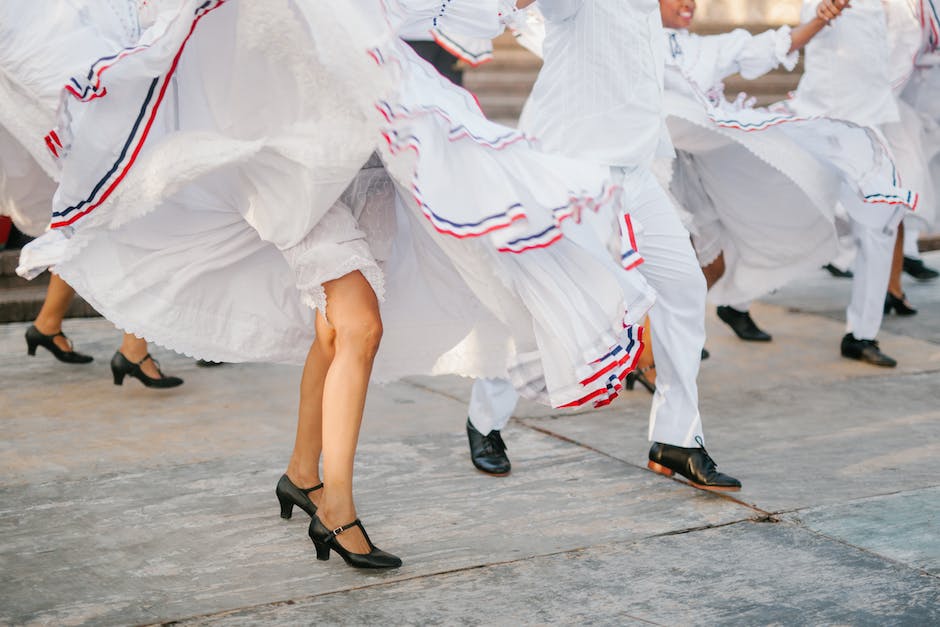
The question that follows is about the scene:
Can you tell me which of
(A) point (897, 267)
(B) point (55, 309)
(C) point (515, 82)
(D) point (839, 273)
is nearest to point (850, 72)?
(A) point (897, 267)

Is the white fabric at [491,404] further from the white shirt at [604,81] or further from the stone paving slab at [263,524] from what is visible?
the white shirt at [604,81]

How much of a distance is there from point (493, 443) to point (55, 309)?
8.01 ft

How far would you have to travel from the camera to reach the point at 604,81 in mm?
3852

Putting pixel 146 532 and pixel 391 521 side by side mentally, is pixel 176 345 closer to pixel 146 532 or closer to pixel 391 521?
pixel 146 532

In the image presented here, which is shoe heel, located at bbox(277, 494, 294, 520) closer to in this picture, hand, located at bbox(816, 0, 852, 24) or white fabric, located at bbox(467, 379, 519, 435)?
white fabric, located at bbox(467, 379, 519, 435)

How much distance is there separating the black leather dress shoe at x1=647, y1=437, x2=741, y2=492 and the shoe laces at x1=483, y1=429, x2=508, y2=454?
0.53 meters

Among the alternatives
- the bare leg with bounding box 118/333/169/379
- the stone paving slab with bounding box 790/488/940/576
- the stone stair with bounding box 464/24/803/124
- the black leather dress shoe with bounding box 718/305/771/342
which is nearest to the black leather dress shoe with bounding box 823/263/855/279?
the black leather dress shoe with bounding box 718/305/771/342

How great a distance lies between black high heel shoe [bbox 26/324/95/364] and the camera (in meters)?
6.00

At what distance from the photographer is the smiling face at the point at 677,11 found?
197 inches

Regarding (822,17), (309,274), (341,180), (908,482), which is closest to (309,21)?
(341,180)

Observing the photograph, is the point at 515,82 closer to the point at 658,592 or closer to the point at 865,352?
the point at 865,352

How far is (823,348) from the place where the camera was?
6578 mm

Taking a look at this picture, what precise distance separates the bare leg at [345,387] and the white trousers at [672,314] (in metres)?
1.02

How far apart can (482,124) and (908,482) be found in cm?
204
